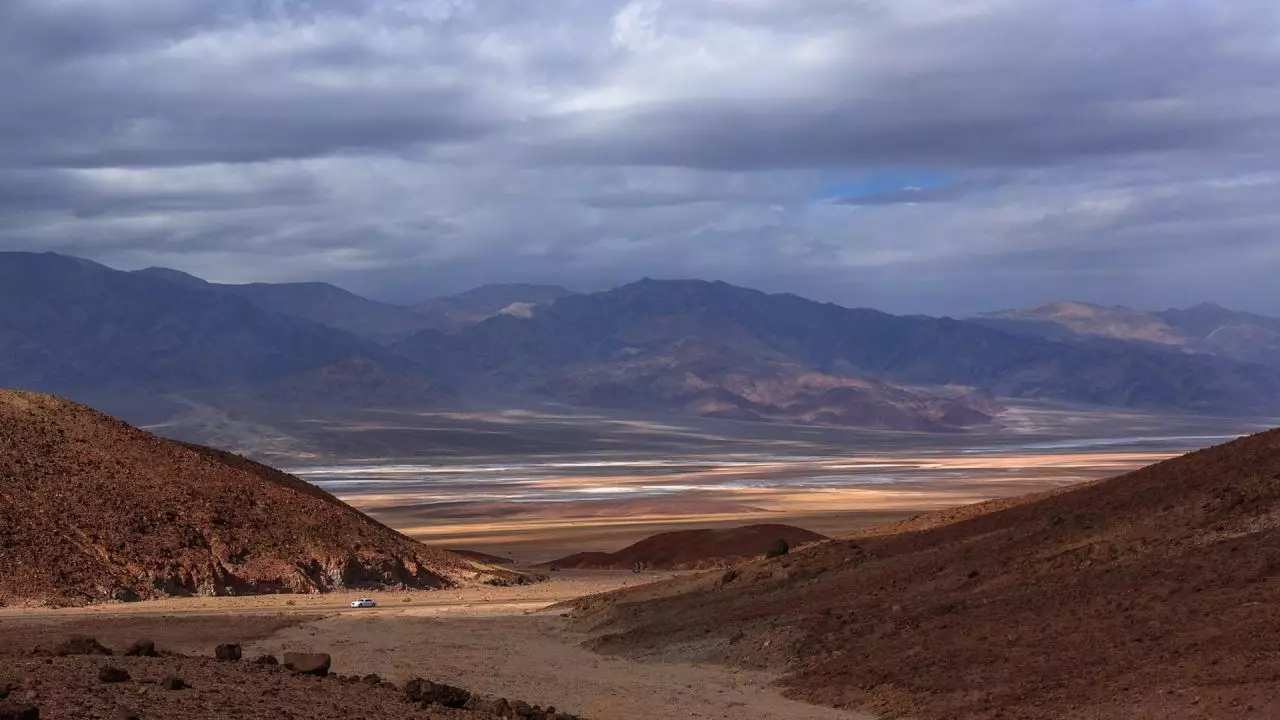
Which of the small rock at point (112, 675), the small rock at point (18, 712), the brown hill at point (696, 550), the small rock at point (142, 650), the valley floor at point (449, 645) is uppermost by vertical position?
the small rock at point (18, 712)

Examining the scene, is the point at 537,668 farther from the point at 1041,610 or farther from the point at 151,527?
the point at 151,527

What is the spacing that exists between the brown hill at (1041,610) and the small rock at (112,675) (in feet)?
30.5

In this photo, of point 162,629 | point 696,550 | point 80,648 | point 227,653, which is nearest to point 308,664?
point 227,653

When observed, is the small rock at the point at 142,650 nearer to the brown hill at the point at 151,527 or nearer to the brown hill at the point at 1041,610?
the brown hill at the point at 1041,610

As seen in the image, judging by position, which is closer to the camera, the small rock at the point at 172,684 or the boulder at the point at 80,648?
the small rock at the point at 172,684

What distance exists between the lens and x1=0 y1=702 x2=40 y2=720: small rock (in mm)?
11133

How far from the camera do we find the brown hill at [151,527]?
116ft

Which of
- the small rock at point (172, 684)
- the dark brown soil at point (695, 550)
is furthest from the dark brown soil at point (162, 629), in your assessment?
the dark brown soil at point (695, 550)

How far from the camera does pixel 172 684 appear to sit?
13758mm

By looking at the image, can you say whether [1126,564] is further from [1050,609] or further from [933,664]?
[933,664]

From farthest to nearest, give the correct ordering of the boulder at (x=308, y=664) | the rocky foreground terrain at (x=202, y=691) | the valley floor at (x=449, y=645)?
the valley floor at (x=449, y=645) → the boulder at (x=308, y=664) → the rocky foreground terrain at (x=202, y=691)

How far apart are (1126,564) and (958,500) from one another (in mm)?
74034

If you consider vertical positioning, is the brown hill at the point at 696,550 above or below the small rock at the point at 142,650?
below

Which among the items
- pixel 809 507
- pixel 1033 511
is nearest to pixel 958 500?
pixel 809 507
